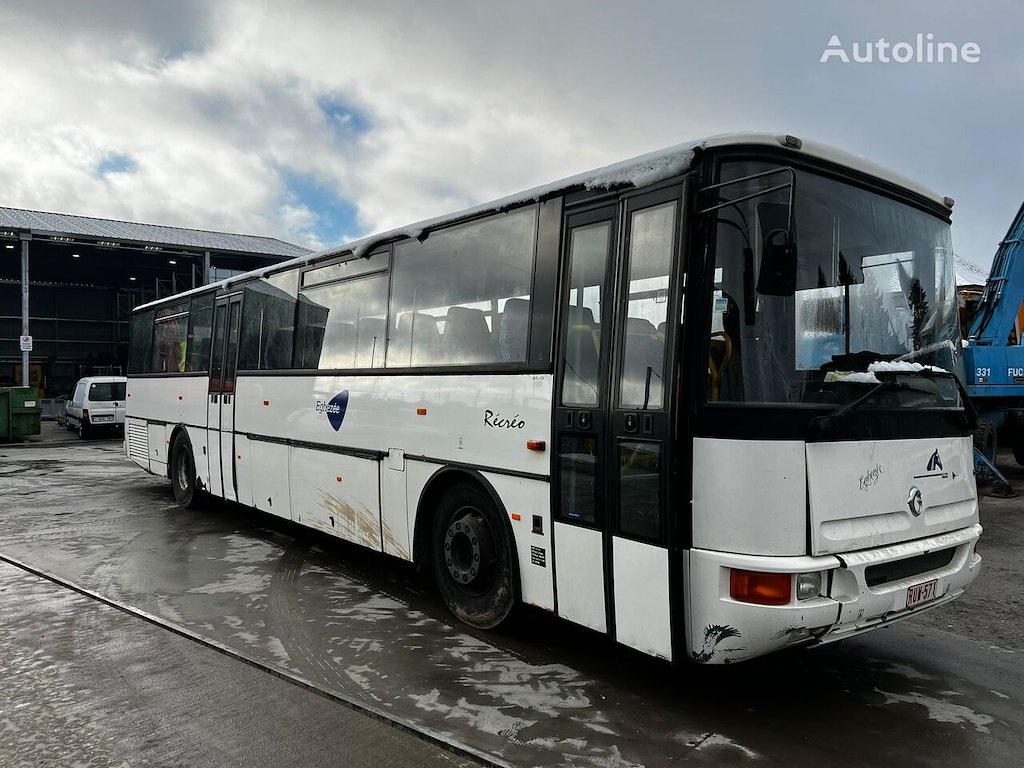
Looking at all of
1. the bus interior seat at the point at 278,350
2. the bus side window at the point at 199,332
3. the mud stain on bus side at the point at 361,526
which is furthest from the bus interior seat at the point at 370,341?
the bus side window at the point at 199,332

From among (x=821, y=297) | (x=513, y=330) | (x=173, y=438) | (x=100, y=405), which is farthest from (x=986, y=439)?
(x=100, y=405)

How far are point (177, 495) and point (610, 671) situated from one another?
8.40m

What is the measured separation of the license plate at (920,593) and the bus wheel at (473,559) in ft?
7.76

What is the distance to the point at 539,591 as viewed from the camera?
4.83 m

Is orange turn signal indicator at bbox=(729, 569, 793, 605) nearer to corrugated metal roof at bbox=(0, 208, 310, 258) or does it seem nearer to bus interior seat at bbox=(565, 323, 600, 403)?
bus interior seat at bbox=(565, 323, 600, 403)

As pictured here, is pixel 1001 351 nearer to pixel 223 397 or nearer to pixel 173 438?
pixel 223 397

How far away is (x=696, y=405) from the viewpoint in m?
3.85

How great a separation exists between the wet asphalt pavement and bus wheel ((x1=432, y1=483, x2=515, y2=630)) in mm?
201

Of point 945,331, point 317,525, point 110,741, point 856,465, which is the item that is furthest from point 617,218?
point 317,525

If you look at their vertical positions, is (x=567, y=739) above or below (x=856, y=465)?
below

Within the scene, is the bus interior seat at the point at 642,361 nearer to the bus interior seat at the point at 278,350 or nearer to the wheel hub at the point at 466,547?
the wheel hub at the point at 466,547

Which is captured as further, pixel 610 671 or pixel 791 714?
pixel 610 671

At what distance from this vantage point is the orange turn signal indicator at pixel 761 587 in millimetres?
3670

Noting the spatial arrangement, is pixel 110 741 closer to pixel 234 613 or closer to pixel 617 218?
pixel 234 613
